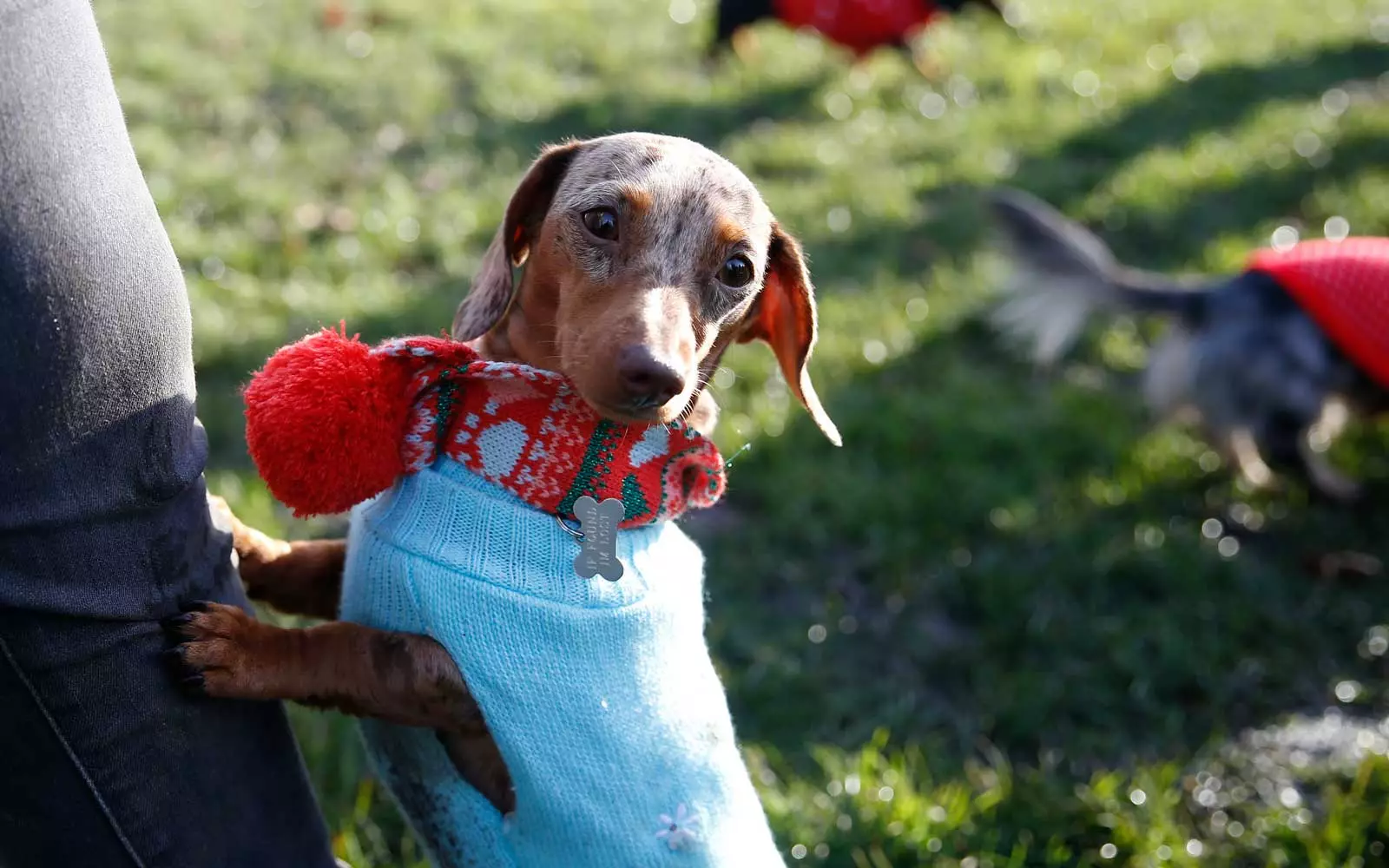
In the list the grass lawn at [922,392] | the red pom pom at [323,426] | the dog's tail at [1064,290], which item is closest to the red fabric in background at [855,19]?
the grass lawn at [922,392]

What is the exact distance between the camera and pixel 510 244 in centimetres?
183

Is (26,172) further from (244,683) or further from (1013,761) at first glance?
(1013,761)

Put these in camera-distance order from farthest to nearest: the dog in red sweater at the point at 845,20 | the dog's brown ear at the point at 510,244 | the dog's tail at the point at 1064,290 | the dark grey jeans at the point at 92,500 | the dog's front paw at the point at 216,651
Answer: the dog in red sweater at the point at 845,20
the dog's tail at the point at 1064,290
the dog's brown ear at the point at 510,244
the dog's front paw at the point at 216,651
the dark grey jeans at the point at 92,500

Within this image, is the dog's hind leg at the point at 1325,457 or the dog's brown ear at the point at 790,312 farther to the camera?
the dog's hind leg at the point at 1325,457

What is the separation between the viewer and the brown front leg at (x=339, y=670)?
4.65ft

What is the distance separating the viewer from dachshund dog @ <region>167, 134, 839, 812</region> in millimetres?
1490

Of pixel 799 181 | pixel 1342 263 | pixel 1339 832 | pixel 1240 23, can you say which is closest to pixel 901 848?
pixel 1339 832

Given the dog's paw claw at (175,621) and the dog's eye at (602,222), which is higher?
the dog's eye at (602,222)

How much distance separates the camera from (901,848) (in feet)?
7.68

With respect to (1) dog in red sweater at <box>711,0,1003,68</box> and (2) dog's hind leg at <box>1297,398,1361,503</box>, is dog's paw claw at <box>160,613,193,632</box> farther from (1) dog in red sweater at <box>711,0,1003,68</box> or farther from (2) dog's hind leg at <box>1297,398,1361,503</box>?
(1) dog in red sweater at <box>711,0,1003,68</box>

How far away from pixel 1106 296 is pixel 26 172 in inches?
144

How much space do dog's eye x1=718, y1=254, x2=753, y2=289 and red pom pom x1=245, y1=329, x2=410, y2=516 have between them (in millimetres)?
517

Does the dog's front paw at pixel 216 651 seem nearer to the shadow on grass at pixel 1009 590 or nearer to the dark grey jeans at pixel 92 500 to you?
the dark grey jeans at pixel 92 500

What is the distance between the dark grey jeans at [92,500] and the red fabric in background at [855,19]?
5.19 metres
